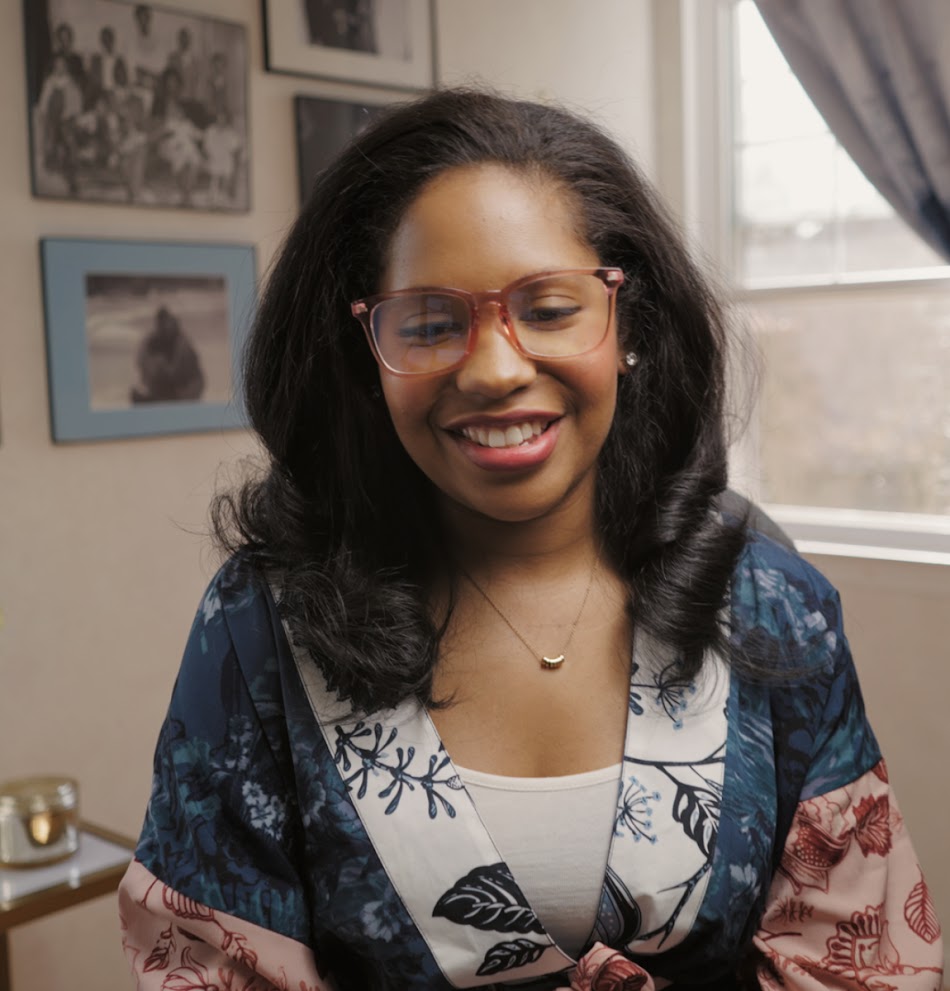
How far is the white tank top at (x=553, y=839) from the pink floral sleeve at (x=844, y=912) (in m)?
0.20

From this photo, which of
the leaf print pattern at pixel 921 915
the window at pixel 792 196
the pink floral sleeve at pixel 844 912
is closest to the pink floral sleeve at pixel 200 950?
the pink floral sleeve at pixel 844 912

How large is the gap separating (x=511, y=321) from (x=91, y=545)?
5.69ft

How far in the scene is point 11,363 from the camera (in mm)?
2367

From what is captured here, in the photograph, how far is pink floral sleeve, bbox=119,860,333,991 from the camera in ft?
3.47

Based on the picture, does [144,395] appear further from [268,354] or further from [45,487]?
[268,354]

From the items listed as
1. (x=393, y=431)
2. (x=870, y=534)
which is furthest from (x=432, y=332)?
(x=870, y=534)

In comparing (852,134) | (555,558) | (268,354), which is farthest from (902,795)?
(268,354)

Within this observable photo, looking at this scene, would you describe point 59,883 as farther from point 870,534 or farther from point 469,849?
point 870,534

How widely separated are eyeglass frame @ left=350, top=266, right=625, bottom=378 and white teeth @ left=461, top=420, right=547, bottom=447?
6cm

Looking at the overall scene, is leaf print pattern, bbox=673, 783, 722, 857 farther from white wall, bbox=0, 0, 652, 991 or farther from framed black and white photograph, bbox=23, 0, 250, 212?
framed black and white photograph, bbox=23, 0, 250, 212

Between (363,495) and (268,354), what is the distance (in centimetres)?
18

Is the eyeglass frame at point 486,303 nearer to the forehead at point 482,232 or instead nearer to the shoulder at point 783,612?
the forehead at point 482,232

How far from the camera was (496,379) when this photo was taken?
1014 mm

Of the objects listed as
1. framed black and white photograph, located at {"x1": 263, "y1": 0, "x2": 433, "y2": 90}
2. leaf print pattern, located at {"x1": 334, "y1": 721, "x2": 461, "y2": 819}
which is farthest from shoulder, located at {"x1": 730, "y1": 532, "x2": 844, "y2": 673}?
framed black and white photograph, located at {"x1": 263, "y1": 0, "x2": 433, "y2": 90}
